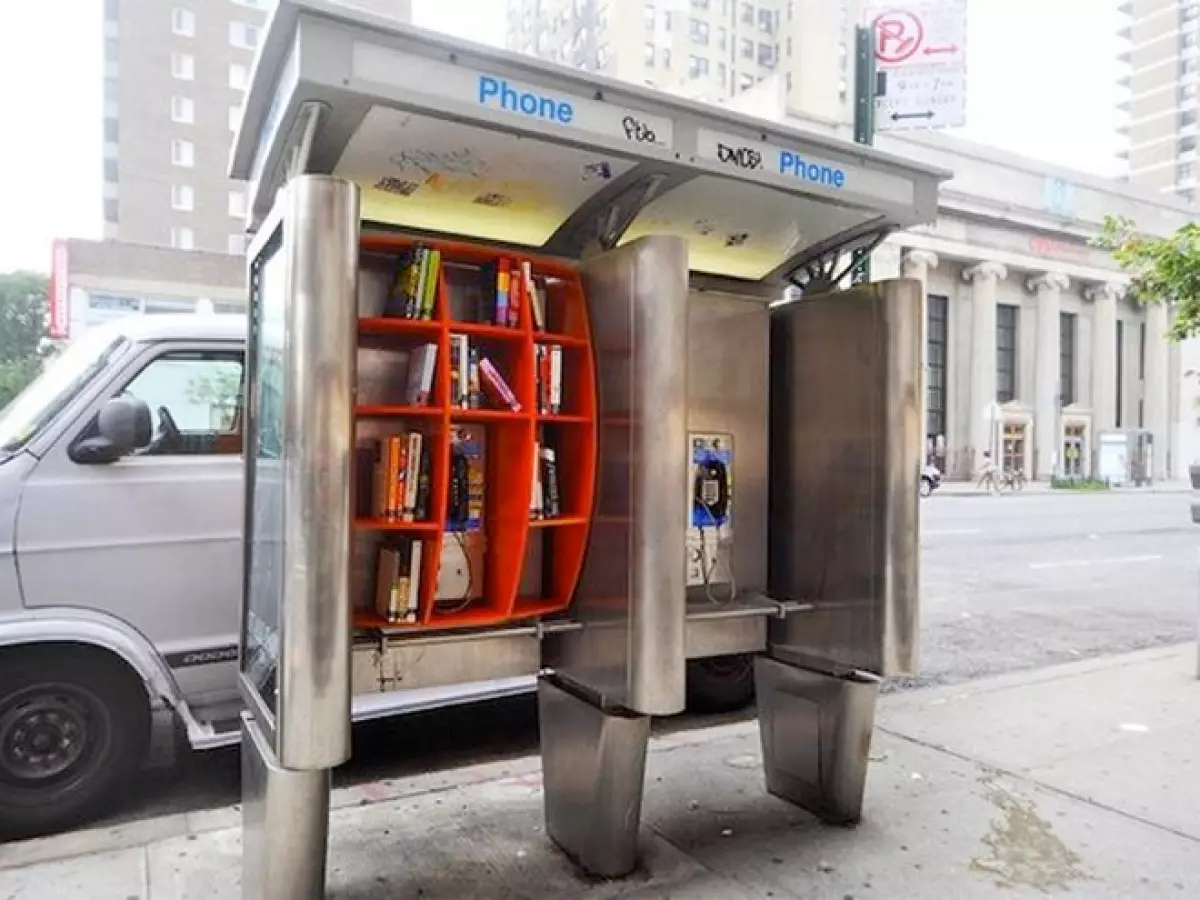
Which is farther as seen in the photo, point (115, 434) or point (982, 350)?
point (982, 350)

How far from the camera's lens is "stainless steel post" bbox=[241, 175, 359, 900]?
2.66 m

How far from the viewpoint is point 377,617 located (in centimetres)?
344

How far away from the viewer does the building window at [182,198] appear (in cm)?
5053

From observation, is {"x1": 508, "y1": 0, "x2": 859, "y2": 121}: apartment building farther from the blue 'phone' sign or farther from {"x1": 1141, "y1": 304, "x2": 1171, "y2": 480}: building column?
the blue 'phone' sign

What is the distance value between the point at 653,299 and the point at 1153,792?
330 centimetres

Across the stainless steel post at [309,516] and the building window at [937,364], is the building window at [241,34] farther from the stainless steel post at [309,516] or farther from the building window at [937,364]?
the stainless steel post at [309,516]

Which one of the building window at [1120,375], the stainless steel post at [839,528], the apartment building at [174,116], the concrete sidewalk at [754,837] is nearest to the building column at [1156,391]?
the building window at [1120,375]

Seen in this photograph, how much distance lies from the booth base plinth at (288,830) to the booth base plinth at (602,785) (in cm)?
94

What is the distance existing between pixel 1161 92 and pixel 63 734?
400 feet

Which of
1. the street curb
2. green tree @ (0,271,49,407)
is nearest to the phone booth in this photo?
the street curb

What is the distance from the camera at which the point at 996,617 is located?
30.6 feet

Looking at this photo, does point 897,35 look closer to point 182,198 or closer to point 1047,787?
point 1047,787

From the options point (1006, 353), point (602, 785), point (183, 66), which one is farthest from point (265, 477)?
point (183, 66)

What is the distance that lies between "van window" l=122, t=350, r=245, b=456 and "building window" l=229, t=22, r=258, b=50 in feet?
180
